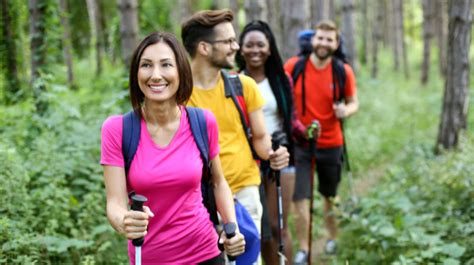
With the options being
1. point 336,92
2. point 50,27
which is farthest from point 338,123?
point 50,27

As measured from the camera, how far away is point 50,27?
23.6ft

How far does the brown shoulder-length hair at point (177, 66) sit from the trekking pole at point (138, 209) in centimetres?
62

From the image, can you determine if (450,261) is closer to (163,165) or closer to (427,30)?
(163,165)

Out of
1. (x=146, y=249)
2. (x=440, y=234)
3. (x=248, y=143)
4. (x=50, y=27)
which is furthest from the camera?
(x=50, y=27)

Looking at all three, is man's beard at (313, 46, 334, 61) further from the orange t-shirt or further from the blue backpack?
the blue backpack

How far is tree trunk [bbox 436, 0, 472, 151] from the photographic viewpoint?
23.8ft

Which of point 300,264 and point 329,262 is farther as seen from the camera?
point 329,262

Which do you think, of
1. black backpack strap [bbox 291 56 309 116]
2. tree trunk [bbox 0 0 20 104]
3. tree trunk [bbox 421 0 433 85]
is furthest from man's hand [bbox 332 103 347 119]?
tree trunk [bbox 421 0 433 85]

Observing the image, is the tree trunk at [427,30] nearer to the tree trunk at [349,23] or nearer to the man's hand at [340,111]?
the tree trunk at [349,23]

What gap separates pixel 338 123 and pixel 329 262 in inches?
64.4

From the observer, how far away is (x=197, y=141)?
109 inches

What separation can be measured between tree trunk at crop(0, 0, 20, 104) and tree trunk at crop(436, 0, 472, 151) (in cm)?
658

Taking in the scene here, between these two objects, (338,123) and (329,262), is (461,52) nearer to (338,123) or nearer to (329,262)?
(338,123)

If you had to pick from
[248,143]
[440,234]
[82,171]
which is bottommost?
[440,234]
